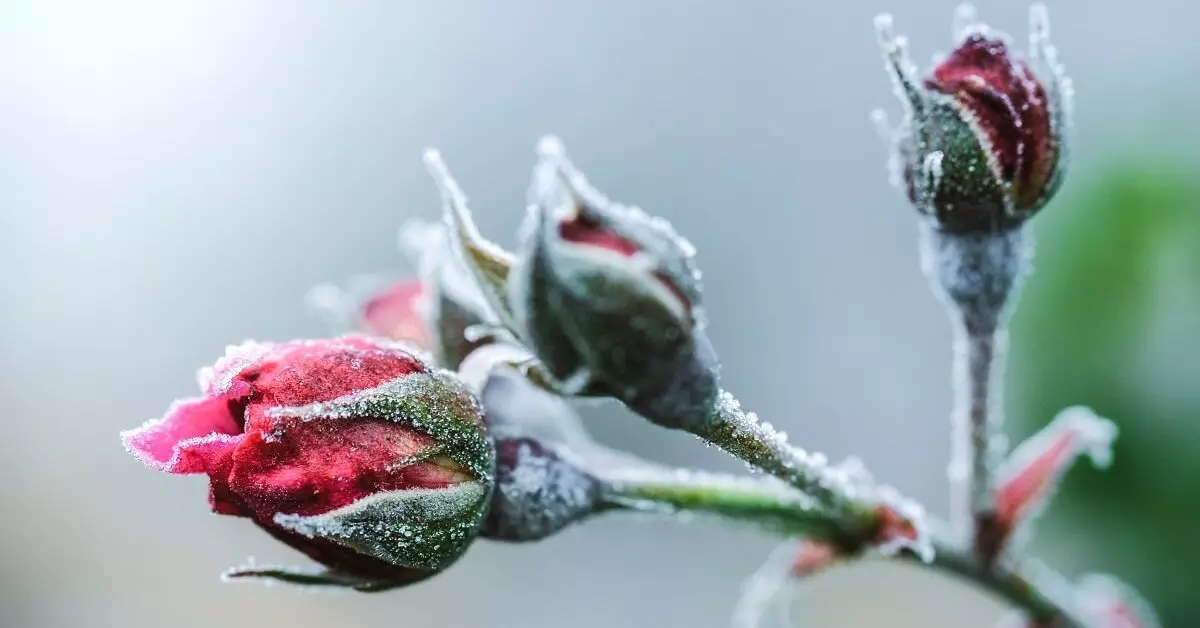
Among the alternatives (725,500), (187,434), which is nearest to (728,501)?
(725,500)

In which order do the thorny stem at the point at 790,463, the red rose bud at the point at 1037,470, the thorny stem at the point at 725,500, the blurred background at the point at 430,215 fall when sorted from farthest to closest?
the blurred background at the point at 430,215, the red rose bud at the point at 1037,470, the thorny stem at the point at 725,500, the thorny stem at the point at 790,463

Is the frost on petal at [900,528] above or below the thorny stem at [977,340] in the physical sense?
below

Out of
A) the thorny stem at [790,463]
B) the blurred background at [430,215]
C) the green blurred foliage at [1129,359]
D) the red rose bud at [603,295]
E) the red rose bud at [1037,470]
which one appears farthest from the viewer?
the blurred background at [430,215]

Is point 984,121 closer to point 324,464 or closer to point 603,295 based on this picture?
point 603,295

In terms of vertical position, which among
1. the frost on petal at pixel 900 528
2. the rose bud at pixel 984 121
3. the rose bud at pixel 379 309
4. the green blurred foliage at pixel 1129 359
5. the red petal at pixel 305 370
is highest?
the green blurred foliage at pixel 1129 359

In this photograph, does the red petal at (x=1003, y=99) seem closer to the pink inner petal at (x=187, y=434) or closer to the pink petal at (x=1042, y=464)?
the pink petal at (x=1042, y=464)

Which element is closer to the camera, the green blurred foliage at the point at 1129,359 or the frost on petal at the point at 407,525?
the frost on petal at the point at 407,525

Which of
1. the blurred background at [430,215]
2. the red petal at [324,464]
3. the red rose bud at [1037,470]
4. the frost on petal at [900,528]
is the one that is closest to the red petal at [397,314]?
the red petal at [324,464]
